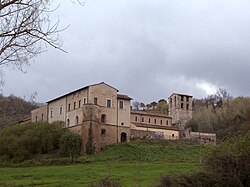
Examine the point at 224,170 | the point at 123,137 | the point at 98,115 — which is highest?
the point at 98,115

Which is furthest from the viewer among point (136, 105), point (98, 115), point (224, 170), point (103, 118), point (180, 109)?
point (136, 105)

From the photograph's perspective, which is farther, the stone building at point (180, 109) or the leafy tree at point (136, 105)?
the leafy tree at point (136, 105)

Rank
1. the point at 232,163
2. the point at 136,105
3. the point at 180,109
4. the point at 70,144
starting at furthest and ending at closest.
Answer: the point at 136,105 → the point at 180,109 → the point at 70,144 → the point at 232,163

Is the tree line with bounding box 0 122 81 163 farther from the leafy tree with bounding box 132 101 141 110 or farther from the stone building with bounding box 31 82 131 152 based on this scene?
the leafy tree with bounding box 132 101 141 110

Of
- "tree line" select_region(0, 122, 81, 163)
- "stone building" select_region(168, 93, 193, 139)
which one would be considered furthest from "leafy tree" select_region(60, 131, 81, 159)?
"stone building" select_region(168, 93, 193, 139)

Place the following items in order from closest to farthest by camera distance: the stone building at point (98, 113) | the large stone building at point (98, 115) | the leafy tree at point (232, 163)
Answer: the leafy tree at point (232, 163) < the stone building at point (98, 113) < the large stone building at point (98, 115)

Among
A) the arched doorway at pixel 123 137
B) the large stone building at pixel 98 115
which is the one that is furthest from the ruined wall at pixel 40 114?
the arched doorway at pixel 123 137

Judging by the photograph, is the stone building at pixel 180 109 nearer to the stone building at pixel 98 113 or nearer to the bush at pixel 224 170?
the stone building at pixel 98 113

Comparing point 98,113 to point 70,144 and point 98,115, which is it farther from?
point 70,144

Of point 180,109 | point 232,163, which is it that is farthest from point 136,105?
point 232,163

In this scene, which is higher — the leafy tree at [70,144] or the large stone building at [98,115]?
the large stone building at [98,115]

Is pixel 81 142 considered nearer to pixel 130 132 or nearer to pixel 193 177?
pixel 130 132

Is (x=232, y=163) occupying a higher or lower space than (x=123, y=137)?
lower

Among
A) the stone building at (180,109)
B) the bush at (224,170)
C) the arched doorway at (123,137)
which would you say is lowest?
the bush at (224,170)
